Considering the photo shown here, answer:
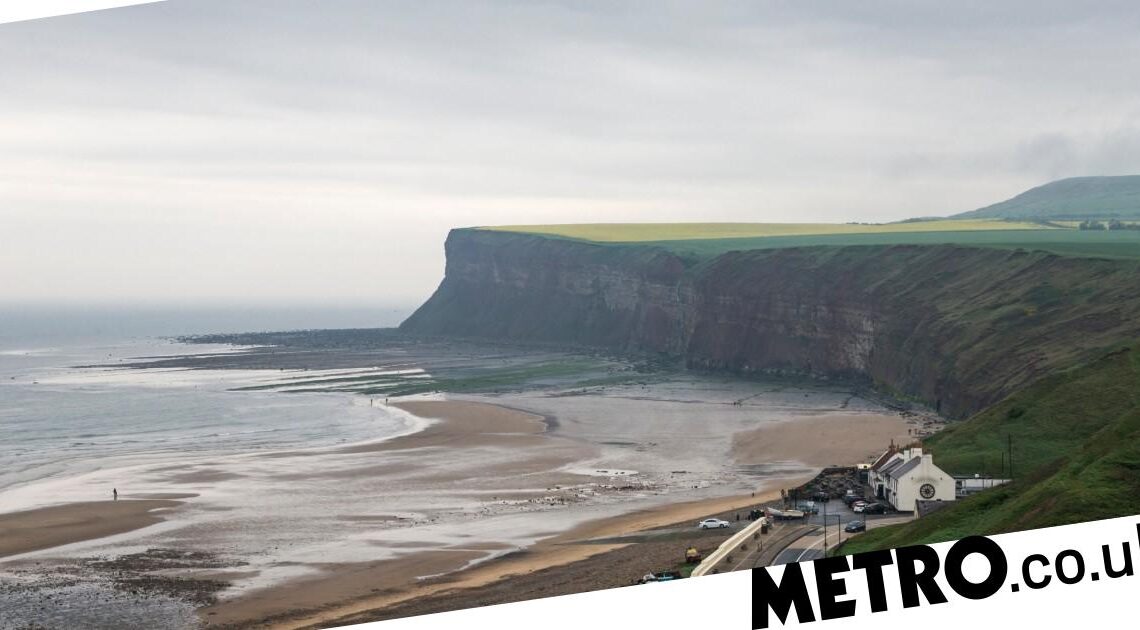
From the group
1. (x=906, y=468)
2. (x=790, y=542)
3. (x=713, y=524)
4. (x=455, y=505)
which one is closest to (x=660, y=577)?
(x=790, y=542)

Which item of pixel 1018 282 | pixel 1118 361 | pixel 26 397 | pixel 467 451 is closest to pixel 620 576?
pixel 1118 361

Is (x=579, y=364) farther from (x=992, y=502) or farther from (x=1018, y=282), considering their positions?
(x=992, y=502)

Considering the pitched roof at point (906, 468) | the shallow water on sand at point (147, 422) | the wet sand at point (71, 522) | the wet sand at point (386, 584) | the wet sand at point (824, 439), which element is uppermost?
the shallow water on sand at point (147, 422)

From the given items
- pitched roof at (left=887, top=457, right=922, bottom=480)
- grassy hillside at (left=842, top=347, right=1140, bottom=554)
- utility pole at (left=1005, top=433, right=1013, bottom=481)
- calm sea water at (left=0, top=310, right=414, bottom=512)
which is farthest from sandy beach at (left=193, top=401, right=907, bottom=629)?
A: utility pole at (left=1005, top=433, right=1013, bottom=481)

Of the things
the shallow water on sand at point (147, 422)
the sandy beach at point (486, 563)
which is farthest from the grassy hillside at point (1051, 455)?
the shallow water on sand at point (147, 422)

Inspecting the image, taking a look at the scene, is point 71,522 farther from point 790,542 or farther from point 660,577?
point 790,542

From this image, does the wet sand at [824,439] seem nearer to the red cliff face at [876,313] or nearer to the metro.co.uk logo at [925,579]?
the red cliff face at [876,313]
